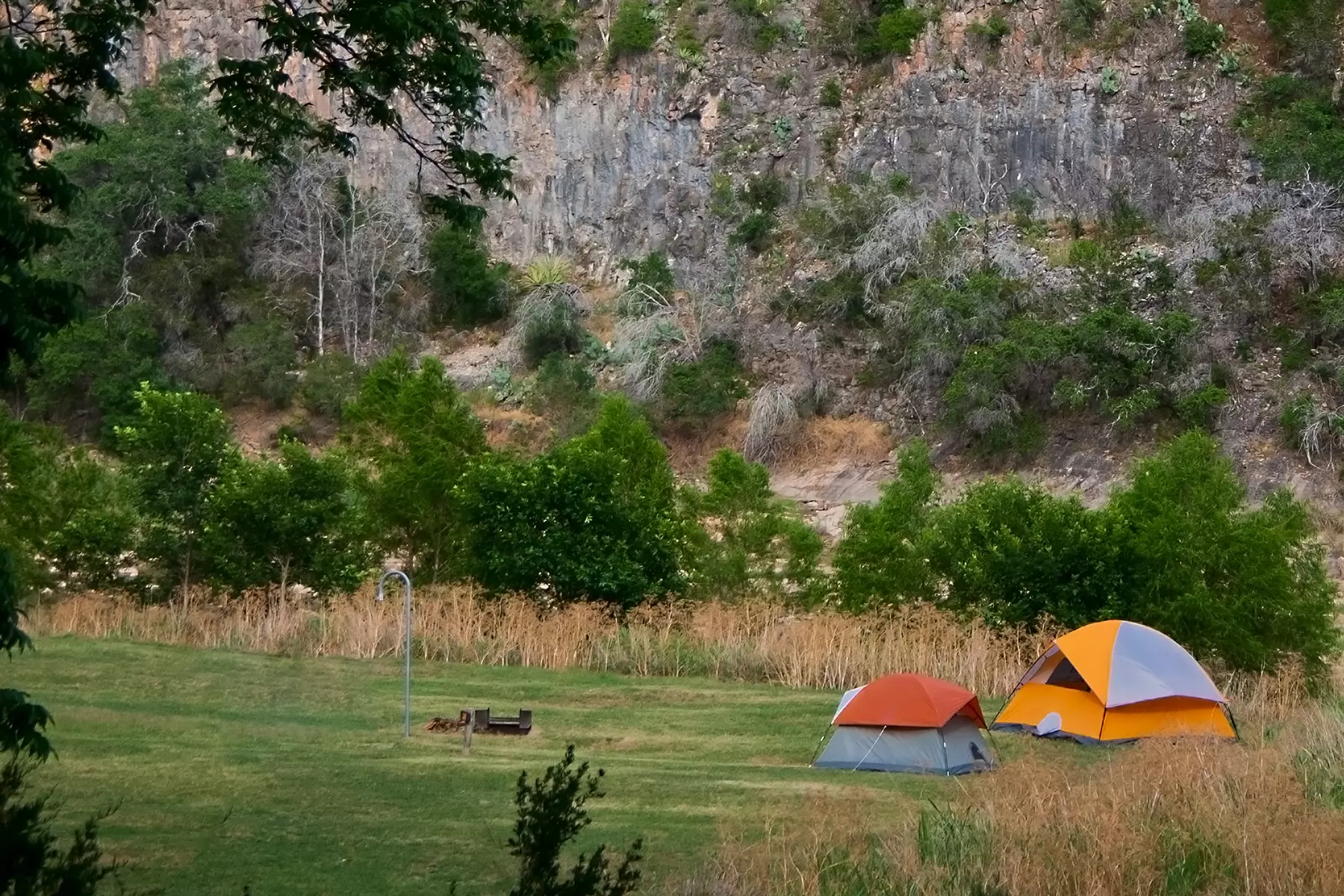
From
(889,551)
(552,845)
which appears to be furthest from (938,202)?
(552,845)

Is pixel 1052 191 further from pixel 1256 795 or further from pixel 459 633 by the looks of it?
pixel 1256 795

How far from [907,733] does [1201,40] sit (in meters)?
31.7

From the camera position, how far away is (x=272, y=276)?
137 ft

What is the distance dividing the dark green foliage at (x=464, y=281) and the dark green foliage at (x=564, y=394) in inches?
174

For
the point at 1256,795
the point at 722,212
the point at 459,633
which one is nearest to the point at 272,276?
the point at 722,212

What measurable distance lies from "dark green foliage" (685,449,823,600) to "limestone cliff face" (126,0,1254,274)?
68.5ft

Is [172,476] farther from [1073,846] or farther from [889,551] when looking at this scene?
[1073,846]

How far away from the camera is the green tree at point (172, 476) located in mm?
18938

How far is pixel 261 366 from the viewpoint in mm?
39125

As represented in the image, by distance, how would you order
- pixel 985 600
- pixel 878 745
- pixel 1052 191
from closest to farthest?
1. pixel 878 745
2. pixel 985 600
3. pixel 1052 191

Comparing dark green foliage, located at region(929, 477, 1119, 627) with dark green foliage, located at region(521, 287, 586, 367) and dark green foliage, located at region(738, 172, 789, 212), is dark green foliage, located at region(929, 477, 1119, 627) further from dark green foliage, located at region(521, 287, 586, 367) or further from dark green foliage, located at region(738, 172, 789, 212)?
dark green foliage, located at region(738, 172, 789, 212)

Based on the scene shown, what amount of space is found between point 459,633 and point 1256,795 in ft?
35.7

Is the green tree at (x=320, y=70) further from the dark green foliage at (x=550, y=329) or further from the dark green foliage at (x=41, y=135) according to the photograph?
the dark green foliage at (x=550, y=329)

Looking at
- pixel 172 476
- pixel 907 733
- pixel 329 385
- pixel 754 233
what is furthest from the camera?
pixel 754 233
